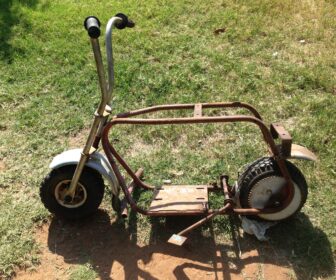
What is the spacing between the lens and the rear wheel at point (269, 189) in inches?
122

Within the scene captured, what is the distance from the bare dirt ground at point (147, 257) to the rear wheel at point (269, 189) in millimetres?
255

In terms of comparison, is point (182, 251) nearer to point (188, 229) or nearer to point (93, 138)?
point (188, 229)

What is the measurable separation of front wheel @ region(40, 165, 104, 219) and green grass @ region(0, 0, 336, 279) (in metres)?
0.28

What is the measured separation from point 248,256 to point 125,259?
32.4 inches

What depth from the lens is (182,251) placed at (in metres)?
3.18

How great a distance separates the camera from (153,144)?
428 centimetres

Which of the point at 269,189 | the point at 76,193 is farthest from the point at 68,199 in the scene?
the point at 269,189

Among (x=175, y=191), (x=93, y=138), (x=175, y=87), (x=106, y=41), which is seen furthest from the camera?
(x=175, y=87)

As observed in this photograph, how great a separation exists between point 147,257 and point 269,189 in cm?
94

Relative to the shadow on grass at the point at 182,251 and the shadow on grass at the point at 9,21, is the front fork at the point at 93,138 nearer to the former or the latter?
the shadow on grass at the point at 182,251

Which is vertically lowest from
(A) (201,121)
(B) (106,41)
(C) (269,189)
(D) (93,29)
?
(C) (269,189)

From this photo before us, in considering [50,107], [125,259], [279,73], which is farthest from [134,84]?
[125,259]

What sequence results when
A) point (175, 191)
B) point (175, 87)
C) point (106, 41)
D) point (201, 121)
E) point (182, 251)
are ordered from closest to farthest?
point (106, 41)
point (201, 121)
point (182, 251)
point (175, 191)
point (175, 87)

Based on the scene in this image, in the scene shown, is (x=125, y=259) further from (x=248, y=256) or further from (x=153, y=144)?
(x=153, y=144)
